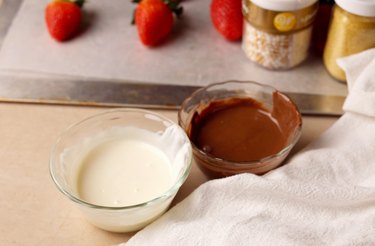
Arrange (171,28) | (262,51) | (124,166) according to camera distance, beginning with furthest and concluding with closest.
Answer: (171,28)
(262,51)
(124,166)

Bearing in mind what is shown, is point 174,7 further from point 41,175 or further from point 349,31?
point 41,175

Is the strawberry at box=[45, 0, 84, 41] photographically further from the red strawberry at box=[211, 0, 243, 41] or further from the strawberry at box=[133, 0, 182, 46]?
the red strawberry at box=[211, 0, 243, 41]

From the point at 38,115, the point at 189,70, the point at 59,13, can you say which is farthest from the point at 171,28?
the point at 38,115

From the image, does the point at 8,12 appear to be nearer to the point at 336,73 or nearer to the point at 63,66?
the point at 63,66

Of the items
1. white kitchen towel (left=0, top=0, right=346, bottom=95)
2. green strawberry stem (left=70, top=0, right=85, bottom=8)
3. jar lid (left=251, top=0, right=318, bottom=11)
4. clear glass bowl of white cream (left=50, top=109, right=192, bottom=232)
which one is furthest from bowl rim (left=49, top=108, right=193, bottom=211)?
green strawberry stem (left=70, top=0, right=85, bottom=8)

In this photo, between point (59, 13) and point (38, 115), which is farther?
point (59, 13)

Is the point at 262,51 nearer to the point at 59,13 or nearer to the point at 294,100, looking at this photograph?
the point at 294,100

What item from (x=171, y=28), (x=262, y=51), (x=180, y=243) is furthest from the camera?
(x=171, y=28)
